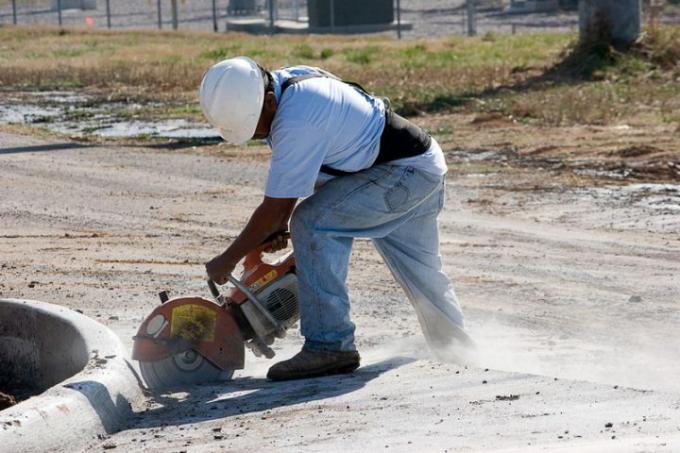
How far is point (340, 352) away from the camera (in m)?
6.95

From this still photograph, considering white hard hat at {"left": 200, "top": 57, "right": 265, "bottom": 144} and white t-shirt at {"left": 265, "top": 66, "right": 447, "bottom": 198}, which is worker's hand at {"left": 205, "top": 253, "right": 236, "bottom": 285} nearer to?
white t-shirt at {"left": 265, "top": 66, "right": 447, "bottom": 198}

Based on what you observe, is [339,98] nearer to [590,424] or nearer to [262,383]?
[262,383]

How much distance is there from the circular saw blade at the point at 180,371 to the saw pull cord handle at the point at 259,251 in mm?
539

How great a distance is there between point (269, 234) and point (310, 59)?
23830 mm

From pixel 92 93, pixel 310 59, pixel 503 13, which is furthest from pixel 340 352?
pixel 503 13

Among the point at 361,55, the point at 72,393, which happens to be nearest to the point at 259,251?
the point at 72,393

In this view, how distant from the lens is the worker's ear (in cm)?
653

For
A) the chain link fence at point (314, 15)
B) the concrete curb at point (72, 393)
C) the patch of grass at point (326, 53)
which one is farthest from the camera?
the chain link fence at point (314, 15)

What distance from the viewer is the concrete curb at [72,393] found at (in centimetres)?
572

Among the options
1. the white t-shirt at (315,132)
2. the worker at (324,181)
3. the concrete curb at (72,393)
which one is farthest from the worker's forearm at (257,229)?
the concrete curb at (72,393)

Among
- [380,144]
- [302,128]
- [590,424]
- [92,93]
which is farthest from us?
[92,93]

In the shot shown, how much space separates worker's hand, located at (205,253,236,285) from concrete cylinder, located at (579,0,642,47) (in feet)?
63.9

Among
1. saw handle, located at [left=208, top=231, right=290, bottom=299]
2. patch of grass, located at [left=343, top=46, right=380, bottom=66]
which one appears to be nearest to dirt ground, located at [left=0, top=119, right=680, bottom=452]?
saw handle, located at [left=208, top=231, right=290, bottom=299]

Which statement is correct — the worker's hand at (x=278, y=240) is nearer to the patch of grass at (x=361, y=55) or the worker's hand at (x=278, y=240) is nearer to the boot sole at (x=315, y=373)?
the boot sole at (x=315, y=373)
